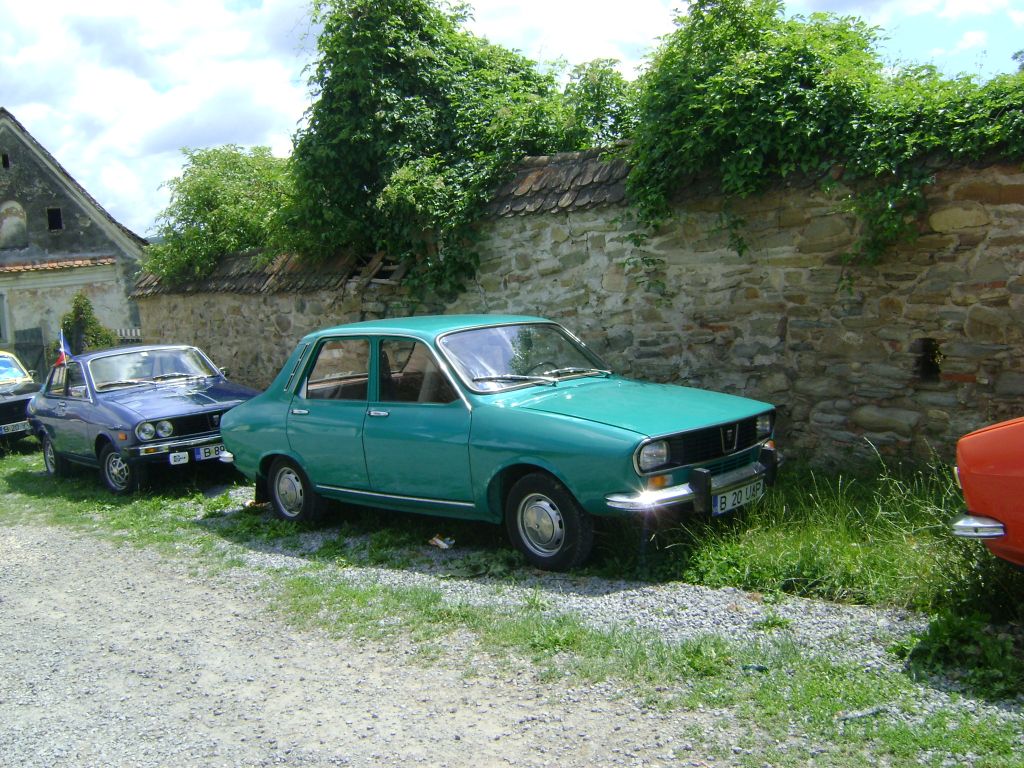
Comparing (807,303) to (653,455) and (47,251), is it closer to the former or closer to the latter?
(653,455)

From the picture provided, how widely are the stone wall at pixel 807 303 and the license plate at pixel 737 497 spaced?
1794 millimetres

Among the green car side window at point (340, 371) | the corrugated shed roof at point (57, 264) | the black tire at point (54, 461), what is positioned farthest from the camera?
the corrugated shed roof at point (57, 264)

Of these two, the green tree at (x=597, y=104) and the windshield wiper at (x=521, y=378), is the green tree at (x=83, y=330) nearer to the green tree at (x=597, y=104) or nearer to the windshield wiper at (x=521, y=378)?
the green tree at (x=597, y=104)

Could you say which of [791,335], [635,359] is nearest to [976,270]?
[791,335]

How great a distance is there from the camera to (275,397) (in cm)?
779

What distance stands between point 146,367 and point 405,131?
413 cm

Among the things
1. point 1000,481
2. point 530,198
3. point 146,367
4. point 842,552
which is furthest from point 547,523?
point 146,367

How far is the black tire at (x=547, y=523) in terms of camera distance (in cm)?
582

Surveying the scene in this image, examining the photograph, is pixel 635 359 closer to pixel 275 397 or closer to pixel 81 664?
pixel 275 397

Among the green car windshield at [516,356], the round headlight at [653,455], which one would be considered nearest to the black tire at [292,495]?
the green car windshield at [516,356]

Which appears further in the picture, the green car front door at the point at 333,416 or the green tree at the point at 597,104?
the green tree at the point at 597,104

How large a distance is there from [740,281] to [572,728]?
525 centimetres

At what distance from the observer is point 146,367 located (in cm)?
1089

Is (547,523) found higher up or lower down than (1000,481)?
lower down
